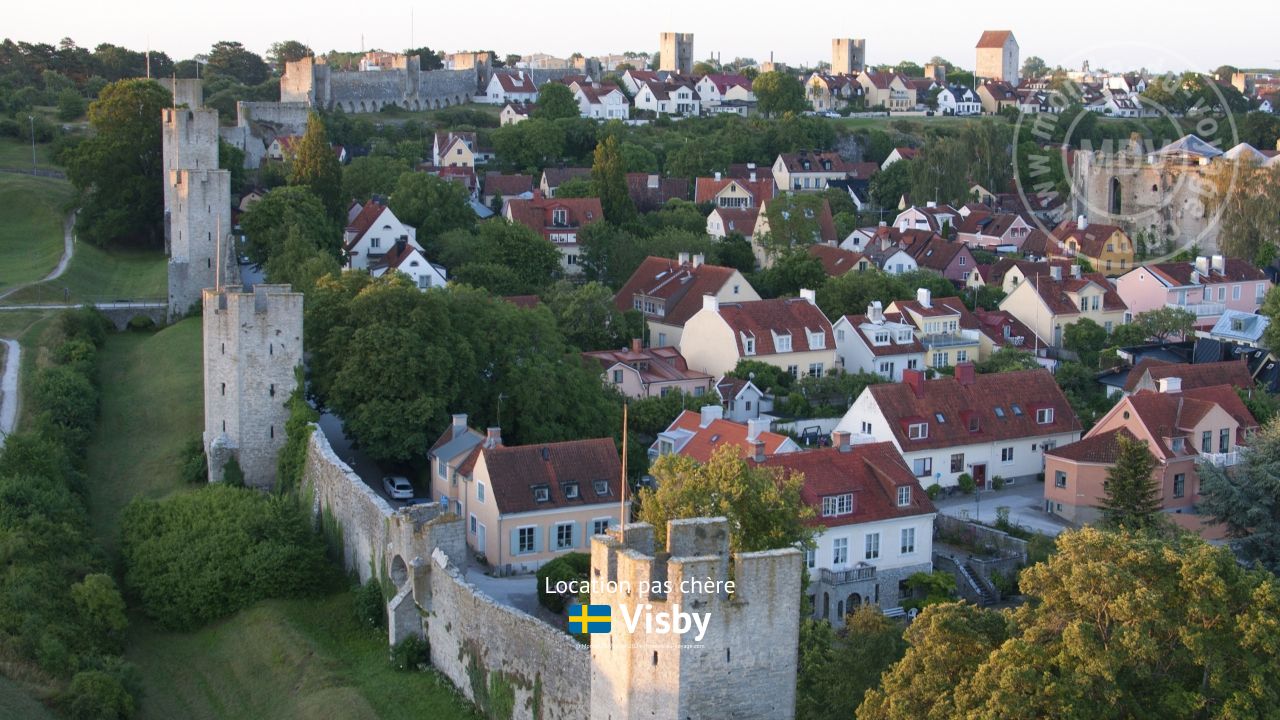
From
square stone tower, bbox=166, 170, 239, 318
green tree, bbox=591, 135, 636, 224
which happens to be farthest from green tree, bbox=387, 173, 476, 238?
square stone tower, bbox=166, 170, 239, 318

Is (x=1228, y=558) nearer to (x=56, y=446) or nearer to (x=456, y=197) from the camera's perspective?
(x=56, y=446)

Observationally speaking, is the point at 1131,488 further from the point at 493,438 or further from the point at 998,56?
the point at 998,56

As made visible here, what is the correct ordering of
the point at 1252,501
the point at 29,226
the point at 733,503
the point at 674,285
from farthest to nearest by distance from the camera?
1. the point at 29,226
2. the point at 674,285
3. the point at 1252,501
4. the point at 733,503

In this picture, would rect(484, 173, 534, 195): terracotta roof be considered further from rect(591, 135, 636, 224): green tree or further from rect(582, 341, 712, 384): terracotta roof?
rect(582, 341, 712, 384): terracotta roof

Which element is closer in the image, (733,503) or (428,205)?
(733,503)

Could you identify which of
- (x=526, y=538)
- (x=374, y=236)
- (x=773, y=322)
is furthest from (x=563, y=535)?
(x=374, y=236)

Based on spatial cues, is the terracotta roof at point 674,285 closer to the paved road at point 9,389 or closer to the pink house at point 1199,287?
the pink house at point 1199,287

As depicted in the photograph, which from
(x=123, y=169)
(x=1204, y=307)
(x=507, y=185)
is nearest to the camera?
(x=123, y=169)

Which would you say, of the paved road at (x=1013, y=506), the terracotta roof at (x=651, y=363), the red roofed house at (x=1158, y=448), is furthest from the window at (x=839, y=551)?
the terracotta roof at (x=651, y=363)
